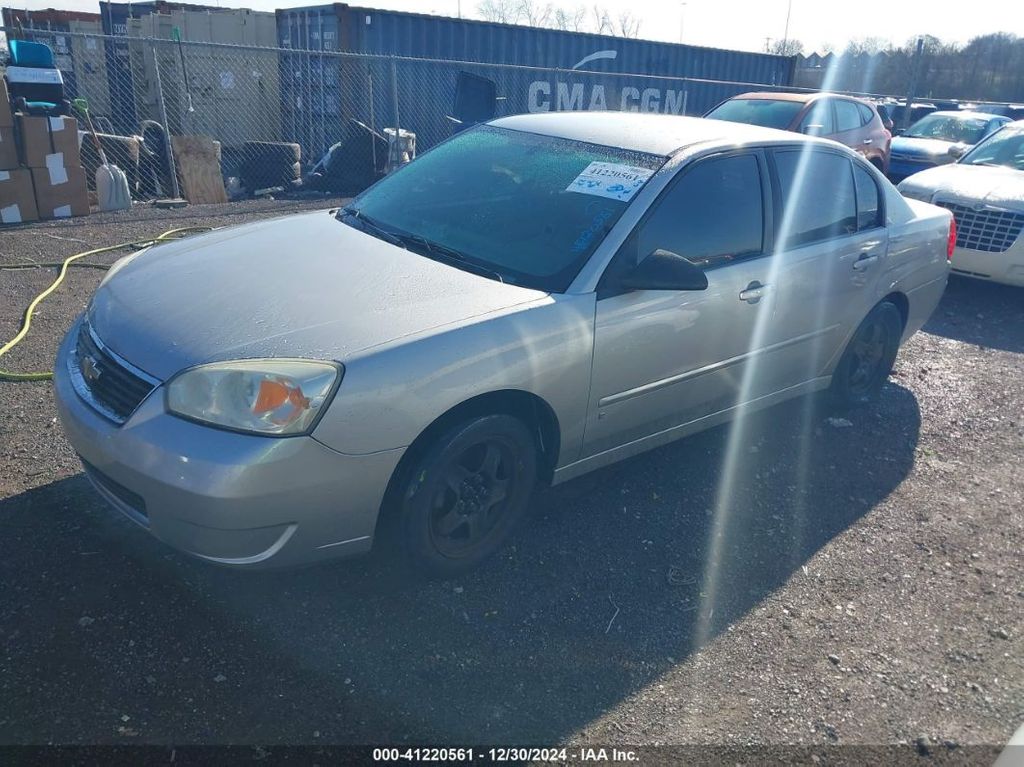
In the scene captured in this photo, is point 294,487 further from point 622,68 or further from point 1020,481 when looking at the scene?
point 622,68

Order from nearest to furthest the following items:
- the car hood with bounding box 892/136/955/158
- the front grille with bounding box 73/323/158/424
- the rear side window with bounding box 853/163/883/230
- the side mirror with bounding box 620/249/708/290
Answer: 1. the front grille with bounding box 73/323/158/424
2. the side mirror with bounding box 620/249/708/290
3. the rear side window with bounding box 853/163/883/230
4. the car hood with bounding box 892/136/955/158

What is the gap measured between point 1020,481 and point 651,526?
233cm

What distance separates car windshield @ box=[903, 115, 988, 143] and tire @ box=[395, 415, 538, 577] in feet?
48.1

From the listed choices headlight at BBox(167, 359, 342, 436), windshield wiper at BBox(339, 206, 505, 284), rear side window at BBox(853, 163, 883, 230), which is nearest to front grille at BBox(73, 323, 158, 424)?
headlight at BBox(167, 359, 342, 436)

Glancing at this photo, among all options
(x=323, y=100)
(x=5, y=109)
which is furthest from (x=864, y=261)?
(x=323, y=100)

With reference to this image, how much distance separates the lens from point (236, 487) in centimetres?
253

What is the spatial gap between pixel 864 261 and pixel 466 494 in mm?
2808

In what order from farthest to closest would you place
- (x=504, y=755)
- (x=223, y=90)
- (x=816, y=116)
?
1. (x=223, y=90)
2. (x=816, y=116)
3. (x=504, y=755)

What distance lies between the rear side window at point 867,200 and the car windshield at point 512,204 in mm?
1665

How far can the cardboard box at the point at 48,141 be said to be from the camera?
8719 mm

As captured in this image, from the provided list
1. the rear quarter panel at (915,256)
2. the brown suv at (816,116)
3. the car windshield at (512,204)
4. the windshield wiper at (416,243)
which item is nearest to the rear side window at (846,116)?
the brown suv at (816,116)

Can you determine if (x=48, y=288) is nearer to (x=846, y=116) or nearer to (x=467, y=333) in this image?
(x=467, y=333)

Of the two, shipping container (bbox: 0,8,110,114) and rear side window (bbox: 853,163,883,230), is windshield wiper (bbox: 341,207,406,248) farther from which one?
shipping container (bbox: 0,8,110,114)

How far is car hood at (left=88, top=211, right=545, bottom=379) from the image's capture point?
9.13ft
